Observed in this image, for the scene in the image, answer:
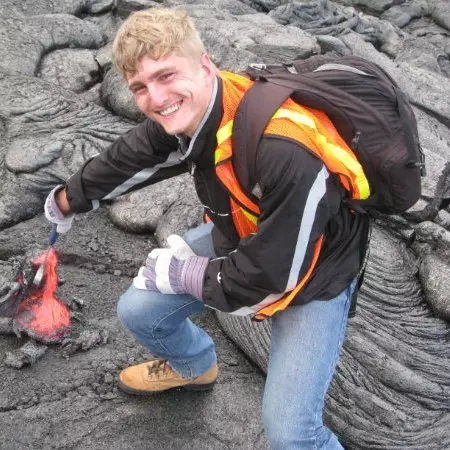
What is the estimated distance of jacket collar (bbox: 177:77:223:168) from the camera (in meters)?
2.41

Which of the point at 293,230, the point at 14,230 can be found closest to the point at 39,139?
the point at 14,230

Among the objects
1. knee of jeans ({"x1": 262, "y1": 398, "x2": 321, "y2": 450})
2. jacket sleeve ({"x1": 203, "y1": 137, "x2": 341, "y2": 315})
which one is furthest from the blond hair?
knee of jeans ({"x1": 262, "y1": 398, "x2": 321, "y2": 450})

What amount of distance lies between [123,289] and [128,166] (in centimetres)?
152

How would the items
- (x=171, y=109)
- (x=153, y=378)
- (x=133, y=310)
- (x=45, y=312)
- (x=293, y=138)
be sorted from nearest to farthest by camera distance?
(x=293, y=138)
(x=171, y=109)
(x=133, y=310)
(x=153, y=378)
(x=45, y=312)

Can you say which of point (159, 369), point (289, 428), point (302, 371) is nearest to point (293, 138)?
point (302, 371)

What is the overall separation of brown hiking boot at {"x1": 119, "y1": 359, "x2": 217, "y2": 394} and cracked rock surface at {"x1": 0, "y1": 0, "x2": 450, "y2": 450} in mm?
90

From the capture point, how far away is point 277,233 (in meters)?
2.31

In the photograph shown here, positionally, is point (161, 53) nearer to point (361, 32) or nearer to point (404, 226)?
point (404, 226)

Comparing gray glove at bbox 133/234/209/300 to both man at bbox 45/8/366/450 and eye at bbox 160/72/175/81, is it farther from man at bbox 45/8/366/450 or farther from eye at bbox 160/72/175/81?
eye at bbox 160/72/175/81

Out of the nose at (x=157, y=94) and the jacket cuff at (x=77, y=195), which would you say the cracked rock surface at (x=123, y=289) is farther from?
the nose at (x=157, y=94)

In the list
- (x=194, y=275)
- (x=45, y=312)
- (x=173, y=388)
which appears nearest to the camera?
(x=194, y=275)

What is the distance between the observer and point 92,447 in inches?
127

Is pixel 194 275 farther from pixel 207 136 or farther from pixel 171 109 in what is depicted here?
pixel 171 109

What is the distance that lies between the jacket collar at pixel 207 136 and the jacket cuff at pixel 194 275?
41 centimetres
